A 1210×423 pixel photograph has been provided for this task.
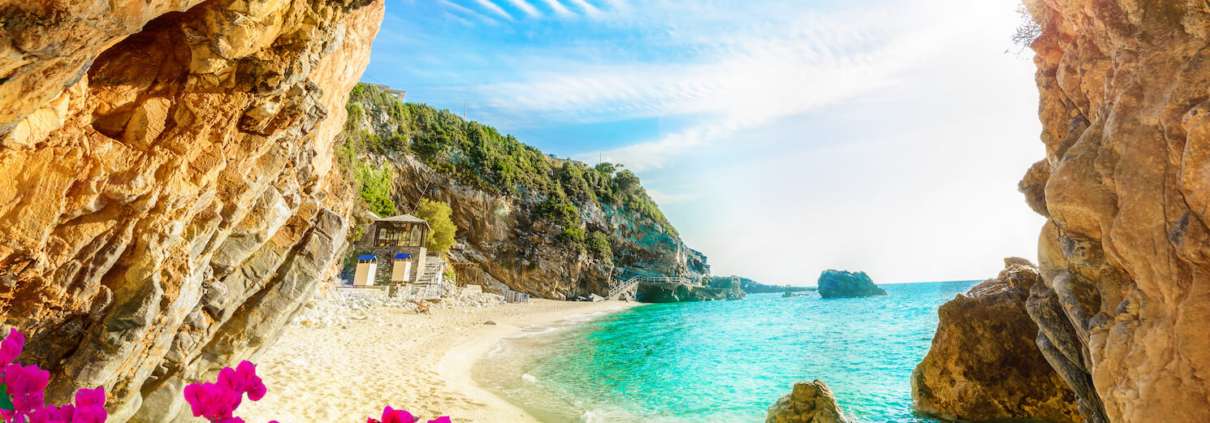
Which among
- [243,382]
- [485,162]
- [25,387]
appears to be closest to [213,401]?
[243,382]

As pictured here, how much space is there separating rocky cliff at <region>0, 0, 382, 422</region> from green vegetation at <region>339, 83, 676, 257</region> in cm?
3065

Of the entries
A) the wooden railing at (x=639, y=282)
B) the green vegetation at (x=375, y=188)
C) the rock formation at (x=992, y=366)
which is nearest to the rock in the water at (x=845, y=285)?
the wooden railing at (x=639, y=282)

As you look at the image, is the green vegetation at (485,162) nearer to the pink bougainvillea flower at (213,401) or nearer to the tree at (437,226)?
the tree at (437,226)

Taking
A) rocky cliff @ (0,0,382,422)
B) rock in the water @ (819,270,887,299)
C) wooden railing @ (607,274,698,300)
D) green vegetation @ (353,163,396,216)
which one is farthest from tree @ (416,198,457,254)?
rock in the water @ (819,270,887,299)

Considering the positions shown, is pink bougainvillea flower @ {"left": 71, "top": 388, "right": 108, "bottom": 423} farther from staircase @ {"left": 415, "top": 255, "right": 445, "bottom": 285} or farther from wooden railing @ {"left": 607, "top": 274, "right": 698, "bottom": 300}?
wooden railing @ {"left": 607, "top": 274, "right": 698, "bottom": 300}

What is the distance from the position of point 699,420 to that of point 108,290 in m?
10.1

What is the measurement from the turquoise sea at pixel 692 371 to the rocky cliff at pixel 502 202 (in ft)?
75.2

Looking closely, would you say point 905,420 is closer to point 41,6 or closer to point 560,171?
point 41,6

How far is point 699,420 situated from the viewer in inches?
420

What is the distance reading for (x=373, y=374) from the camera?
11289mm

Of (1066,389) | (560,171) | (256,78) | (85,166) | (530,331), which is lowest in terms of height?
(530,331)

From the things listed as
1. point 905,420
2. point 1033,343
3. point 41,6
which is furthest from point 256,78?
point 1033,343

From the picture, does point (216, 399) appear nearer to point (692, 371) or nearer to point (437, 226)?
point (692, 371)

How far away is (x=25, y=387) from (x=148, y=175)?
4.01 metres
